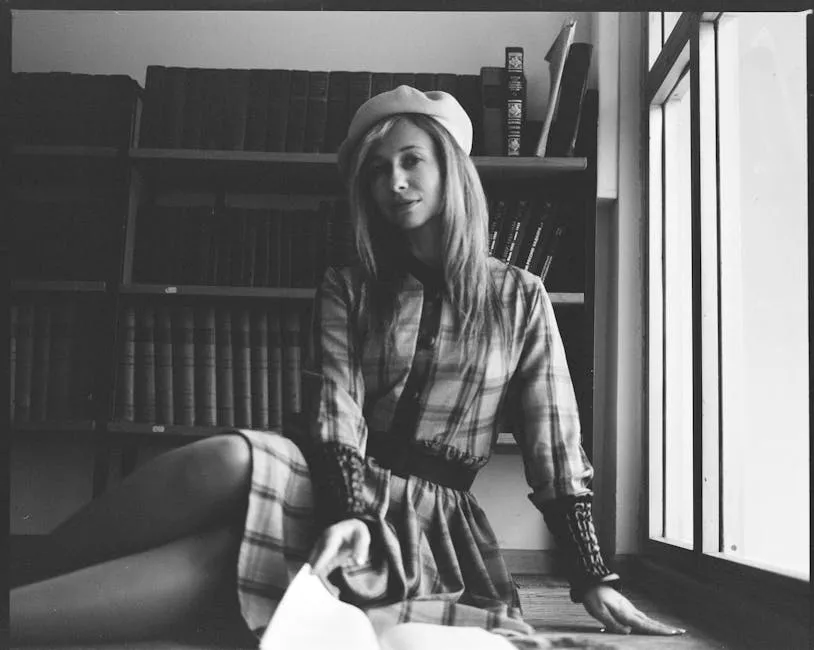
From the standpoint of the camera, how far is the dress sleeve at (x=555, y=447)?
3.01ft

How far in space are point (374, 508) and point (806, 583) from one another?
1.47 ft

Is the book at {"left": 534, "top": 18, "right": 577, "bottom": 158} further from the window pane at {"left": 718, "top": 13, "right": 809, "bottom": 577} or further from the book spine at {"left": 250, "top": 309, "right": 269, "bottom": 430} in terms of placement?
the book spine at {"left": 250, "top": 309, "right": 269, "bottom": 430}

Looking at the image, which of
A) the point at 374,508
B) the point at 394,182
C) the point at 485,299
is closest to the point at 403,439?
the point at 374,508

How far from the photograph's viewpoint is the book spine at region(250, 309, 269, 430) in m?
1.24

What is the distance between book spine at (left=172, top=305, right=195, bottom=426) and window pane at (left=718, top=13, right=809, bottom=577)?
77 cm

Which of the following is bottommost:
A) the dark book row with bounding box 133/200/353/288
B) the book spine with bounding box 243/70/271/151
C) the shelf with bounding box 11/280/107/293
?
the shelf with bounding box 11/280/107/293

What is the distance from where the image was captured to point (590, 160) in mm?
1311

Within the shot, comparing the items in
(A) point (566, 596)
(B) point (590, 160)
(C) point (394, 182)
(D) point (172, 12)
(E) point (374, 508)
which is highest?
(D) point (172, 12)

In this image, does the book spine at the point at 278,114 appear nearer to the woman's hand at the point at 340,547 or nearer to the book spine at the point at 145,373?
the book spine at the point at 145,373

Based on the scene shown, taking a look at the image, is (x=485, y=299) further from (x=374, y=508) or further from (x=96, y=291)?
(x=96, y=291)

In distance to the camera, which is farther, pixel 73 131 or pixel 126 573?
pixel 73 131

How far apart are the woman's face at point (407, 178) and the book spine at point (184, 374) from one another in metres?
0.43

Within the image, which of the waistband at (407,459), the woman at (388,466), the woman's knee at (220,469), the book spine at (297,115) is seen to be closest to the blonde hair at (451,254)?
the woman at (388,466)

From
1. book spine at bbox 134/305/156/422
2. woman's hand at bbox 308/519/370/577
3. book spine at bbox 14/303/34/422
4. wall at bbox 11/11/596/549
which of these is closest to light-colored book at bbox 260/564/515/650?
woman's hand at bbox 308/519/370/577
